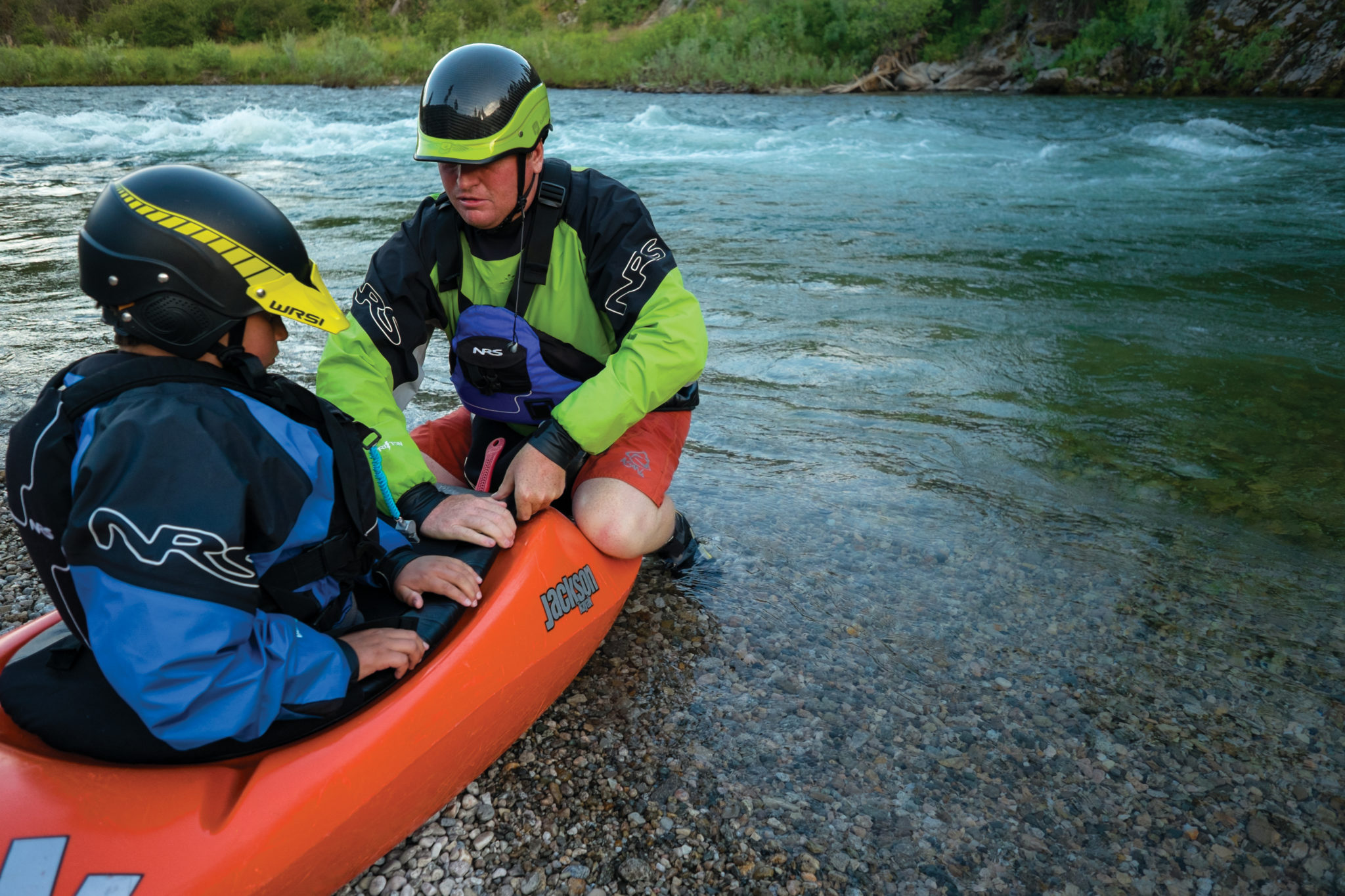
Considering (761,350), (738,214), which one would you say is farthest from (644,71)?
(761,350)

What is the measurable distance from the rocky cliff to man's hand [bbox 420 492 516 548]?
83.4 ft

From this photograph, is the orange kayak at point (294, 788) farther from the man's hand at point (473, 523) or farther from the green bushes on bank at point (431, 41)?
the green bushes on bank at point (431, 41)

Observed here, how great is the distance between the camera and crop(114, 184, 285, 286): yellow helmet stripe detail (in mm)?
1655

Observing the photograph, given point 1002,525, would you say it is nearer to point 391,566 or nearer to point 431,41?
point 391,566

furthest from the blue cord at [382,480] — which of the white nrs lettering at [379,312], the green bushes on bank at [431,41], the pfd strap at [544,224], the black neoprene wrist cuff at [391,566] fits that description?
the green bushes on bank at [431,41]

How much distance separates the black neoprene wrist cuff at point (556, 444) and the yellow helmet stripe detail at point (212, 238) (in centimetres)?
85

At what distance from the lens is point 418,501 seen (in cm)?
243

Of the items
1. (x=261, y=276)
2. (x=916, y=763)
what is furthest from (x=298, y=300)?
(x=916, y=763)

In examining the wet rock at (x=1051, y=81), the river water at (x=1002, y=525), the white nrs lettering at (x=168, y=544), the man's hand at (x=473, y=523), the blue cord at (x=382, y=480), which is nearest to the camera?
the white nrs lettering at (x=168, y=544)

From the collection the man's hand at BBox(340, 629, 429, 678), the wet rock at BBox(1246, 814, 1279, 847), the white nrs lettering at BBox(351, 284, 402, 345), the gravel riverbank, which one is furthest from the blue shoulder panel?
the wet rock at BBox(1246, 814, 1279, 847)

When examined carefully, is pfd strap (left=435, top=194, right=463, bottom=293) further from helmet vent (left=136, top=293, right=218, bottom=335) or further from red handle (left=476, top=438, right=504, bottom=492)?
helmet vent (left=136, top=293, right=218, bottom=335)

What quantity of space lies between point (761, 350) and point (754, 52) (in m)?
32.9

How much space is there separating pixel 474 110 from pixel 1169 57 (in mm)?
28168

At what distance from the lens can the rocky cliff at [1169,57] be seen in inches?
849
